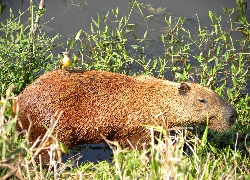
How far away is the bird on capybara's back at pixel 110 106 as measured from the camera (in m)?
5.87

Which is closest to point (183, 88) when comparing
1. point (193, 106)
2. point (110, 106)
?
point (193, 106)

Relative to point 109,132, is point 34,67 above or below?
above

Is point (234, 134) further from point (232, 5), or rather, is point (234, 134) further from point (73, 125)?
point (232, 5)

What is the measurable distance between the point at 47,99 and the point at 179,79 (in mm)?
1944

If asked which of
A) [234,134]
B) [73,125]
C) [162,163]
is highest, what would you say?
[162,163]

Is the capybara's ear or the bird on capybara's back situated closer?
the bird on capybara's back

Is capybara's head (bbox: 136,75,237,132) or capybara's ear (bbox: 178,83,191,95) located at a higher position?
capybara's ear (bbox: 178,83,191,95)

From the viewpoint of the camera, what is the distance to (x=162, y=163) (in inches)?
145

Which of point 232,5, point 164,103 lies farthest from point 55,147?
point 232,5

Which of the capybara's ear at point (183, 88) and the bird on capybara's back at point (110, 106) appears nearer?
the bird on capybara's back at point (110, 106)

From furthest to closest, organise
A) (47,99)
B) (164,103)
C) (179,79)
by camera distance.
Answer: (179,79) → (164,103) → (47,99)

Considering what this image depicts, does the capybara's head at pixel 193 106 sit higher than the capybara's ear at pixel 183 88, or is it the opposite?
the capybara's ear at pixel 183 88

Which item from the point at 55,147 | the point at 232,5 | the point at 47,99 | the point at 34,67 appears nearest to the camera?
the point at 55,147

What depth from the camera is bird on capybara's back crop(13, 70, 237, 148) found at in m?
5.87
